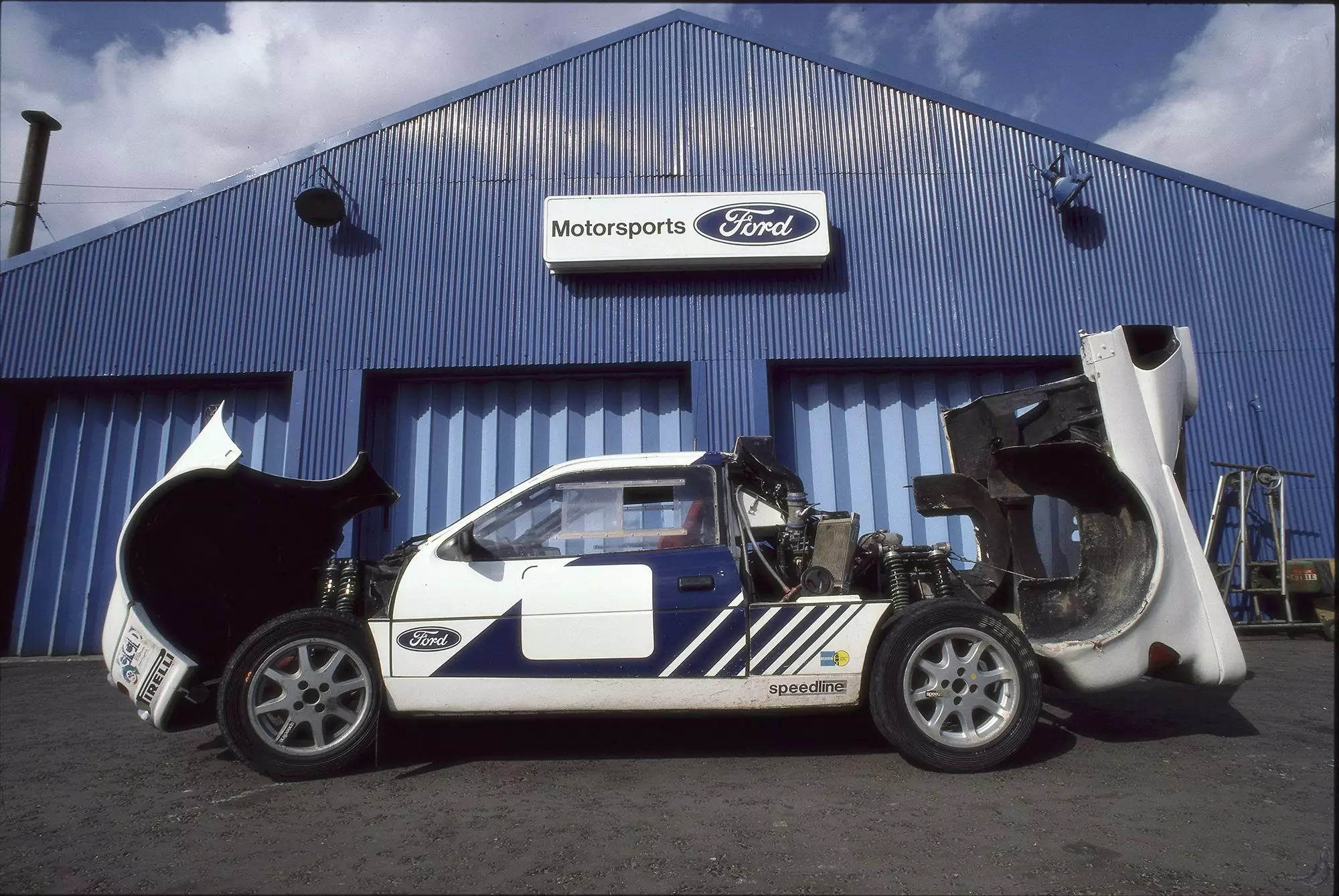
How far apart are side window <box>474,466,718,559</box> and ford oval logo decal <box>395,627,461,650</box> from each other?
0.47 metres

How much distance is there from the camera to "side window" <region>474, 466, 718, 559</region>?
4.03 metres

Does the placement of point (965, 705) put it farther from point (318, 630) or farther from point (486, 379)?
point (486, 379)

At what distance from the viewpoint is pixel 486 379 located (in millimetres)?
8922

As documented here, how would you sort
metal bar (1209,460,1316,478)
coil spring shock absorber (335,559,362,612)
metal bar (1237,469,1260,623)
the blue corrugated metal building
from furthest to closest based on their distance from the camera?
the blue corrugated metal building, metal bar (1209,460,1316,478), metal bar (1237,469,1260,623), coil spring shock absorber (335,559,362,612)

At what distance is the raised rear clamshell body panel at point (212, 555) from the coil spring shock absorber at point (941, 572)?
3.54 metres

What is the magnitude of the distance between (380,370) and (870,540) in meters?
6.34

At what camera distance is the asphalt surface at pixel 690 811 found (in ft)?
8.91

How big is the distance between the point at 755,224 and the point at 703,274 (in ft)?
2.64

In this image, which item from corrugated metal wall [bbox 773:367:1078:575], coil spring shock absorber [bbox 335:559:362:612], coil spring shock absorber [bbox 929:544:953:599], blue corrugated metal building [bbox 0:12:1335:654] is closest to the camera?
coil spring shock absorber [bbox 335:559:362:612]

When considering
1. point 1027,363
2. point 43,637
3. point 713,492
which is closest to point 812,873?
point 713,492

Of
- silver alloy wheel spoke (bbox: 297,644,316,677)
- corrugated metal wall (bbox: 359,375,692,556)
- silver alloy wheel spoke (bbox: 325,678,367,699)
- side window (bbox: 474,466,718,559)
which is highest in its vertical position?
corrugated metal wall (bbox: 359,375,692,556)

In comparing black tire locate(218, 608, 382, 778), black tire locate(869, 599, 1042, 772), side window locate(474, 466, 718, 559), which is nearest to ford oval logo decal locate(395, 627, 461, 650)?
black tire locate(218, 608, 382, 778)

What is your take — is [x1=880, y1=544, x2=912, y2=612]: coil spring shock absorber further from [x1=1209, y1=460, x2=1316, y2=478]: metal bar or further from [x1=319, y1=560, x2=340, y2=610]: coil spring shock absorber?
[x1=1209, y1=460, x2=1316, y2=478]: metal bar

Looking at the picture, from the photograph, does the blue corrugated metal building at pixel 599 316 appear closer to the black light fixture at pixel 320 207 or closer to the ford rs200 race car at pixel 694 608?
the black light fixture at pixel 320 207
